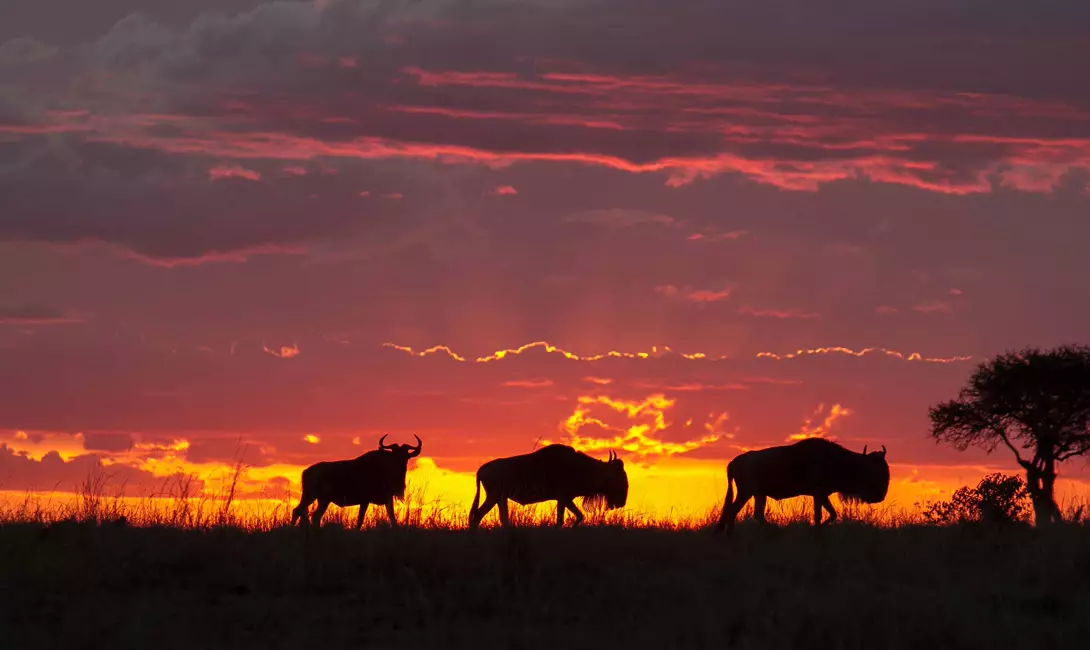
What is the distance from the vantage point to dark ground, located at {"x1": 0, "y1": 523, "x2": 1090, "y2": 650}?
11500 millimetres

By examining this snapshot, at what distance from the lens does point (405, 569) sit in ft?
45.1

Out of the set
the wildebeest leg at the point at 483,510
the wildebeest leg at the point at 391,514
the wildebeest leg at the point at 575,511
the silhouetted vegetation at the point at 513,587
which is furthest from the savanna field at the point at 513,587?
the wildebeest leg at the point at 483,510

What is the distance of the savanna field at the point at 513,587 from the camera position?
454 inches

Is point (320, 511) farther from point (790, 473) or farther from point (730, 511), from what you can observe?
point (790, 473)

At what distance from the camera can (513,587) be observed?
13.4 m

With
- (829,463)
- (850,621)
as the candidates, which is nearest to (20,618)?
(850,621)

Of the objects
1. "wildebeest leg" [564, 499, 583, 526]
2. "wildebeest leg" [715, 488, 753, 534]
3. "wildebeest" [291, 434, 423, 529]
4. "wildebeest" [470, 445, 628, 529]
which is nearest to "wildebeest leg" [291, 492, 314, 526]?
"wildebeest" [291, 434, 423, 529]

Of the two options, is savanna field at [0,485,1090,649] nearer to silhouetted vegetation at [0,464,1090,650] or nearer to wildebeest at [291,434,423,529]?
silhouetted vegetation at [0,464,1090,650]

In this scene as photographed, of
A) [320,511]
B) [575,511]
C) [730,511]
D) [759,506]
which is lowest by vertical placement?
[730,511]

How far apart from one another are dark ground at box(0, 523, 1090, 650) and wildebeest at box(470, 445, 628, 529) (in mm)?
5504

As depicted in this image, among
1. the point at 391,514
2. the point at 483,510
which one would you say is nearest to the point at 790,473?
the point at 483,510

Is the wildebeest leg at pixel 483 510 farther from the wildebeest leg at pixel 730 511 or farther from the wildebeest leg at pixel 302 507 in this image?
the wildebeest leg at pixel 730 511

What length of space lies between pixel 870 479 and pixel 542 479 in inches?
210

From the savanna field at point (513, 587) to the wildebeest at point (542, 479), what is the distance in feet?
16.0
